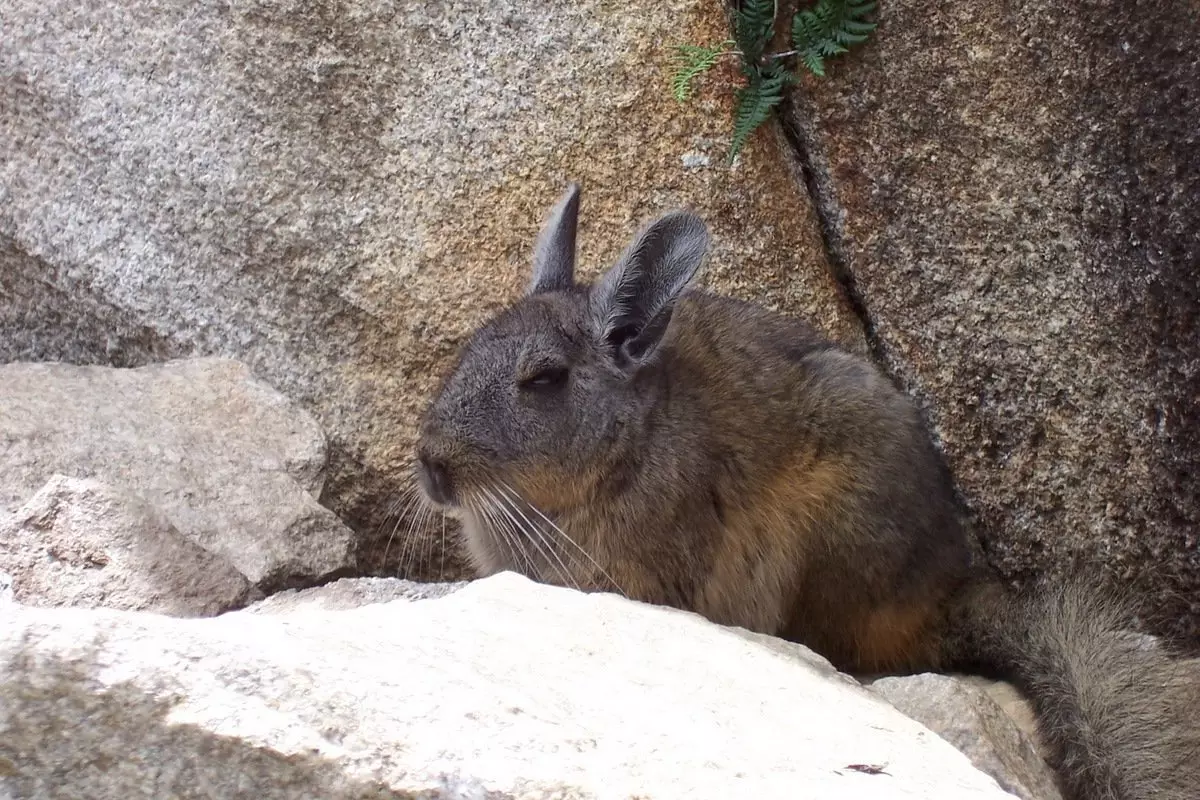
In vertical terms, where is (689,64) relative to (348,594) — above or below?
above

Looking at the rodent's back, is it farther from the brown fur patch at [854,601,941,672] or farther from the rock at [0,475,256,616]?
the rock at [0,475,256,616]

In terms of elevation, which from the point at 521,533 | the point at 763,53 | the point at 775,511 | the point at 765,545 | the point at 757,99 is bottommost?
the point at 521,533

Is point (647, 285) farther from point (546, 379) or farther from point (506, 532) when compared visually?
point (506, 532)

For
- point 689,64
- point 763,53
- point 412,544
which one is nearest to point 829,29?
point 763,53

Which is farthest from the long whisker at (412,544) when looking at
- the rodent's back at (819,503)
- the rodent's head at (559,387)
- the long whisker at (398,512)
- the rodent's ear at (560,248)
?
the rodent's back at (819,503)

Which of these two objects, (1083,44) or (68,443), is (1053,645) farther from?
(68,443)

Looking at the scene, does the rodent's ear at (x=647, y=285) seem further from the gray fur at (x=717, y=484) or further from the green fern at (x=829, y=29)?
the green fern at (x=829, y=29)
